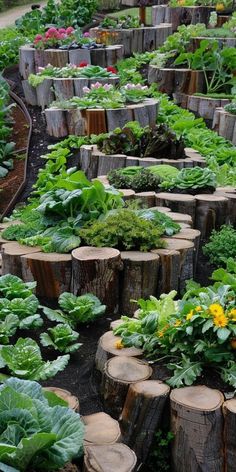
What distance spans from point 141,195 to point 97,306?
1.65m

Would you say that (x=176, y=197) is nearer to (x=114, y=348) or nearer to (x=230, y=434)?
(x=114, y=348)

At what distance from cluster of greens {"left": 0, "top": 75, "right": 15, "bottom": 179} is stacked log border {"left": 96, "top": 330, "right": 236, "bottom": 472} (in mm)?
A: 5467

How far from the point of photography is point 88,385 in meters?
4.08

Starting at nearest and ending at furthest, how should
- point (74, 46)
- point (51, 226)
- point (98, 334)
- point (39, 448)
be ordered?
1. point (39, 448)
2. point (98, 334)
3. point (51, 226)
4. point (74, 46)

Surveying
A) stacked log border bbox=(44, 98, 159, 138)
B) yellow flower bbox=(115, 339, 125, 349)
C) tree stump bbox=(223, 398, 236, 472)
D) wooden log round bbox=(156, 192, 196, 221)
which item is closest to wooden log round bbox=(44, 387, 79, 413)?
yellow flower bbox=(115, 339, 125, 349)

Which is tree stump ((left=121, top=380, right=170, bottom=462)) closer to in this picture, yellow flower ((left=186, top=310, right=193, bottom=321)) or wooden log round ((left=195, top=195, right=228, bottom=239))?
yellow flower ((left=186, top=310, right=193, bottom=321))

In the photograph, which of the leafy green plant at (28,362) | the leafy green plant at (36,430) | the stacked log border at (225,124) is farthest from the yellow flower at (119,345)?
the stacked log border at (225,124)

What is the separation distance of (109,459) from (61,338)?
1332mm

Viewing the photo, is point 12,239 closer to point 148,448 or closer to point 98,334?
point 98,334

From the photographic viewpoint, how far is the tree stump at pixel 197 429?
134 inches

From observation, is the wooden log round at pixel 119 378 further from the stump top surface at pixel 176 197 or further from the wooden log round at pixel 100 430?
the stump top surface at pixel 176 197

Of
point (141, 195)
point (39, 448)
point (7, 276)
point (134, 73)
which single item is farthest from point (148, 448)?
point (134, 73)

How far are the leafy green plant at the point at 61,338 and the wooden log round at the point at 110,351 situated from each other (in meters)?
0.25

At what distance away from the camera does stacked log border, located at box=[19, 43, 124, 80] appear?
1121 cm
